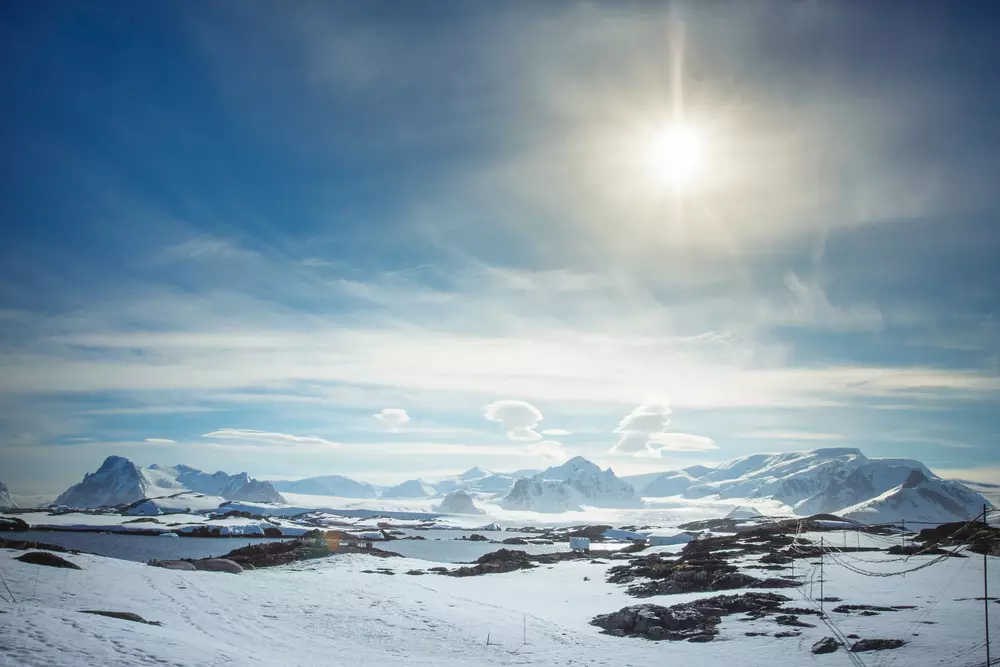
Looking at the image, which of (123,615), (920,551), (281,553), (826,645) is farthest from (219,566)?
(920,551)

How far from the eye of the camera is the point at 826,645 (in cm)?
2283

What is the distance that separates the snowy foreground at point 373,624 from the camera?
16.7 meters

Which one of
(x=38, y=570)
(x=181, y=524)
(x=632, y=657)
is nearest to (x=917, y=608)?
(x=632, y=657)

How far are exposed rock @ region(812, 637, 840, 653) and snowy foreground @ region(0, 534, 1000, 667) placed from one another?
55 cm

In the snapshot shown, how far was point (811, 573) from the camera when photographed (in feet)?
127

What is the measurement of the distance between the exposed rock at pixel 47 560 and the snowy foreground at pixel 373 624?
95 centimetres

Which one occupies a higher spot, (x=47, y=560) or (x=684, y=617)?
(x=47, y=560)

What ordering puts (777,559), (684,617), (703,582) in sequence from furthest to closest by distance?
(777,559)
(703,582)
(684,617)

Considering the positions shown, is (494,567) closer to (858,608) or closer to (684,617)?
(684,617)

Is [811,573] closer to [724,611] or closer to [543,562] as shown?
[724,611]

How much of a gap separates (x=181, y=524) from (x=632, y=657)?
616 feet

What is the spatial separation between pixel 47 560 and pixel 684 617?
116 ft

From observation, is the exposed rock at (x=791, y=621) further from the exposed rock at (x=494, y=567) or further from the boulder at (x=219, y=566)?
the boulder at (x=219, y=566)

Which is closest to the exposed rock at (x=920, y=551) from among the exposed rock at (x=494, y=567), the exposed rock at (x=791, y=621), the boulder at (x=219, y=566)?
the exposed rock at (x=791, y=621)
